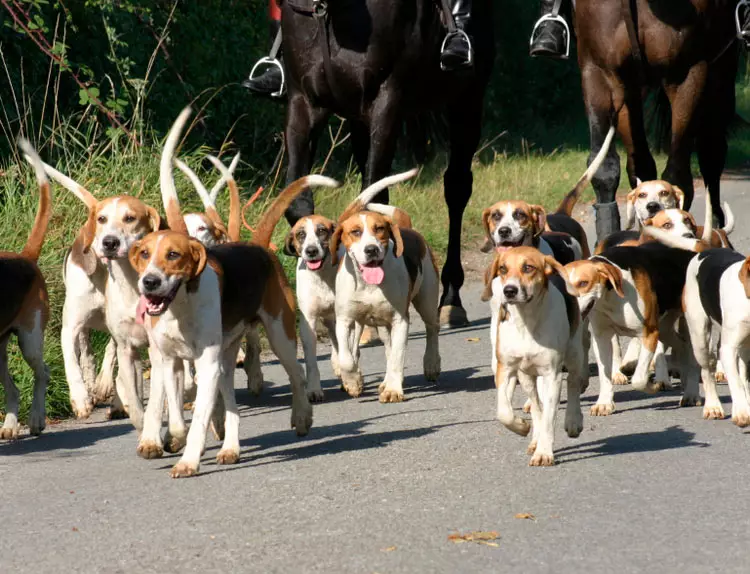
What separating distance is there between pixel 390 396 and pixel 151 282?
236cm

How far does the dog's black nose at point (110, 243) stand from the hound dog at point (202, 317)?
279 millimetres

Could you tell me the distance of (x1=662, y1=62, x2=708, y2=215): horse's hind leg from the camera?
10398mm

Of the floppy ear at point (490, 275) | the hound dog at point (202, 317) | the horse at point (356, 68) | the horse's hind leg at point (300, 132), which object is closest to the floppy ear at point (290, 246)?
the horse at point (356, 68)

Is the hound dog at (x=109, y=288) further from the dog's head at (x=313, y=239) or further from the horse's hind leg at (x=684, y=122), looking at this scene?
the horse's hind leg at (x=684, y=122)

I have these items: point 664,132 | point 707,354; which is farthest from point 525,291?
point 664,132

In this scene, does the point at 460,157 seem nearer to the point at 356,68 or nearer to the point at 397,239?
the point at 356,68

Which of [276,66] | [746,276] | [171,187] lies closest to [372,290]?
[171,187]

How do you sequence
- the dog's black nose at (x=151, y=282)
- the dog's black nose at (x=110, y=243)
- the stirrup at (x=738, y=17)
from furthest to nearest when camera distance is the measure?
the stirrup at (x=738, y=17), the dog's black nose at (x=110, y=243), the dog's black nose at (x=151, y=282)

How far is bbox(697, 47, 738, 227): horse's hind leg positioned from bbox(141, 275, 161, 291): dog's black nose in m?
5.47

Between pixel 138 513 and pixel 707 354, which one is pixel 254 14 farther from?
pixel 138 513

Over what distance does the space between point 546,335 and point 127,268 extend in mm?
1987

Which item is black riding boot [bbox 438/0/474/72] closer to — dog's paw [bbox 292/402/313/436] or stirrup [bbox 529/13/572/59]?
stirrup [bbox 529/13/572/59]

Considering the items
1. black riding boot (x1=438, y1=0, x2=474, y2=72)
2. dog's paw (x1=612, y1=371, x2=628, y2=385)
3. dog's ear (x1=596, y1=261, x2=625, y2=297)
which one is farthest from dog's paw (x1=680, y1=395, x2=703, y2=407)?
black riding boot (x1=438, y1=0, x2=474, y2=72)

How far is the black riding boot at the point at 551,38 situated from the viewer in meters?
10.8
